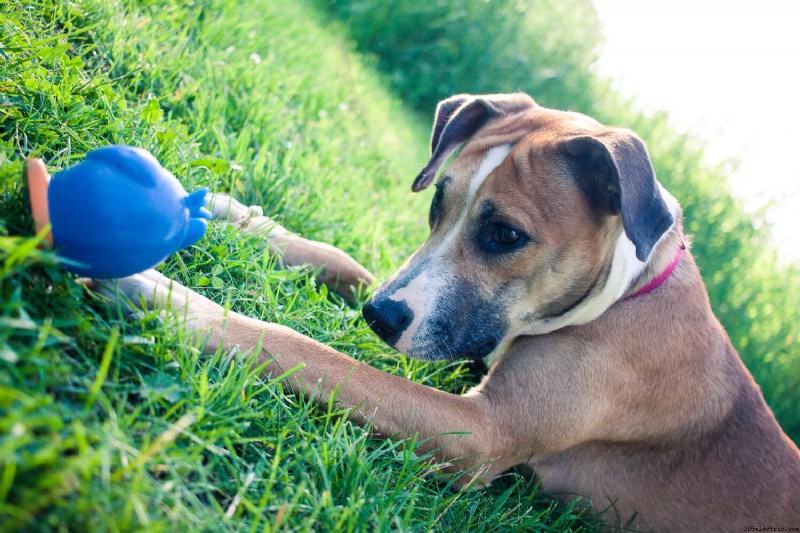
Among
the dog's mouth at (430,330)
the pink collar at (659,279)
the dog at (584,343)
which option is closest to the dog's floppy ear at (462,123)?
the dog at (584,343)

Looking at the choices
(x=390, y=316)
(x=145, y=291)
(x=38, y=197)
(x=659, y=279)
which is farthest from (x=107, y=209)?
(x=659, y=279)

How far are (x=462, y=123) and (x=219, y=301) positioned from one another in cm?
184

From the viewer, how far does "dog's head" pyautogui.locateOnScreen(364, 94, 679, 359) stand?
329cm

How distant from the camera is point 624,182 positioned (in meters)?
3.07

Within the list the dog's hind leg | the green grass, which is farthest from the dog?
the dog's hind leg

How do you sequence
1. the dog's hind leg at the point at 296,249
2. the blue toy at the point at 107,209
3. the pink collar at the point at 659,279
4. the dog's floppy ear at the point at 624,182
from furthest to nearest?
the dog's hind leg at the point at 296,249
the pink collar at the point at 659,279
the dog's floppy ear at the point at 624,182
the blue toy at the point at 107,209

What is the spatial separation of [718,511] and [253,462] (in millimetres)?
2349

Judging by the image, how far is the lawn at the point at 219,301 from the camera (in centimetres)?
190

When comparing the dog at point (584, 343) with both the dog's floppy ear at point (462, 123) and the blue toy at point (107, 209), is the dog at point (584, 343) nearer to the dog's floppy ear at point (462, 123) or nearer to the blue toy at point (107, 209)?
the dog's floppy ear at point (462, 123)

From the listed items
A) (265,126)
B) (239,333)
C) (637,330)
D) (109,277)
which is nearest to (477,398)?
(637,330)

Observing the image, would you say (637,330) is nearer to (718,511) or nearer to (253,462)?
(718,511)

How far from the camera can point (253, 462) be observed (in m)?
2.51

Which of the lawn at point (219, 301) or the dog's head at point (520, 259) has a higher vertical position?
the dog's head at point (520, 259)

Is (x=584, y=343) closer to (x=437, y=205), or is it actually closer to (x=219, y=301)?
(x=437, y=205)
